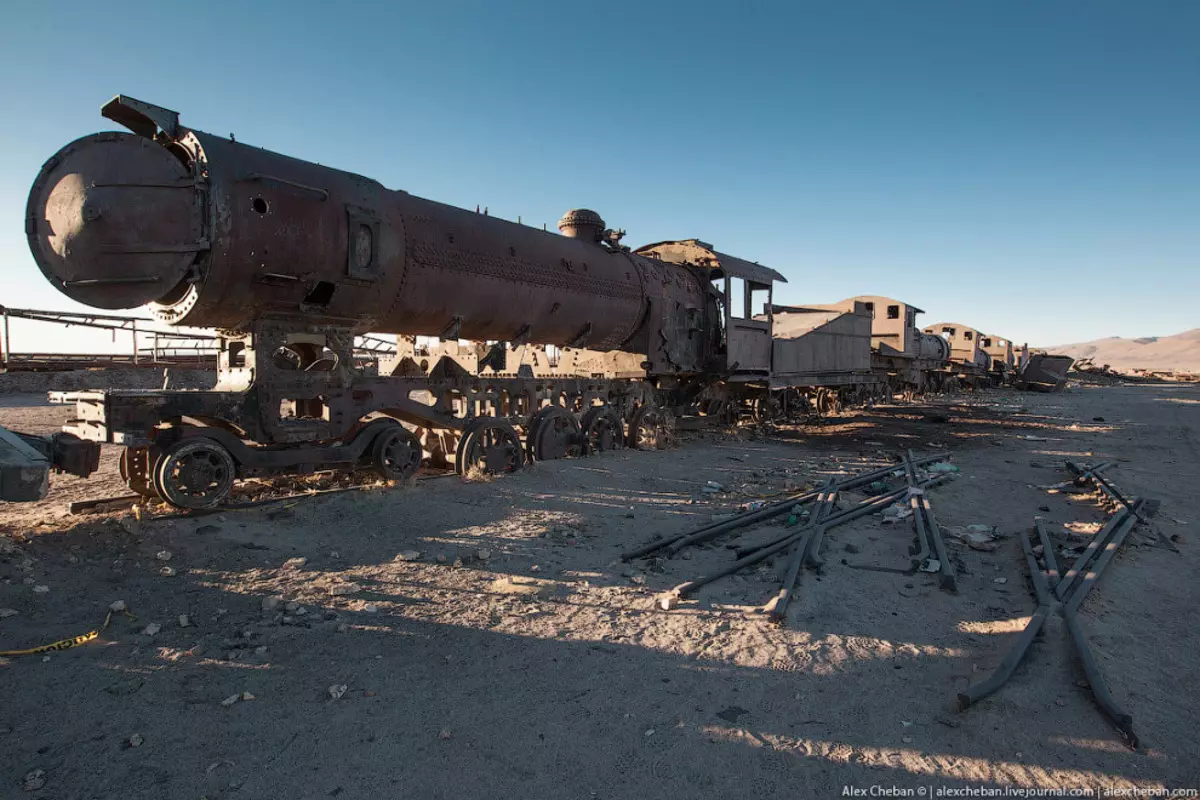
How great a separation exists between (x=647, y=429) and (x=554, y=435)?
2598 millimetres

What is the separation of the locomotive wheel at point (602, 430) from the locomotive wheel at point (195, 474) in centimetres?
523

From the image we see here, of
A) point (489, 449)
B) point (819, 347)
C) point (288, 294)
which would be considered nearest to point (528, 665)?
point (288, 294)

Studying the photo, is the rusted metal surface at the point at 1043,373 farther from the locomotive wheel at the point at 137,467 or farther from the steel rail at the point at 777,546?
the locomotive wheel at the point at 137,467

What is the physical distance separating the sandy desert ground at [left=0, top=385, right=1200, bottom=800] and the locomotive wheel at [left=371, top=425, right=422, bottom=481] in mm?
748

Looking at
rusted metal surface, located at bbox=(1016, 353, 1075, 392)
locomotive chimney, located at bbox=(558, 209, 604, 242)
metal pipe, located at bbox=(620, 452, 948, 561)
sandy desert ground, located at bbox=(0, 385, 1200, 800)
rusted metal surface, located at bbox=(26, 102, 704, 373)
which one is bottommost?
sandy desert ground, located at bbox=(0, 385, 1200, 800)

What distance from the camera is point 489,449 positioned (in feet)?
26.8

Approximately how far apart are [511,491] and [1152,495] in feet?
26.5

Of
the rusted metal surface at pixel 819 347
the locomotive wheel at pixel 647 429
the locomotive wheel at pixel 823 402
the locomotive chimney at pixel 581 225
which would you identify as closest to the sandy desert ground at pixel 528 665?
the locomotive wheel at pixel 647 429

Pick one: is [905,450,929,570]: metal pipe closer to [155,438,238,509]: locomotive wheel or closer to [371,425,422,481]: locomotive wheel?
[371,425,422,481]: locomotive wheel

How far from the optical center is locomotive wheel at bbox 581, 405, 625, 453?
10102 millimetres

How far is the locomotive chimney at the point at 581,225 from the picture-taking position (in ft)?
34.4

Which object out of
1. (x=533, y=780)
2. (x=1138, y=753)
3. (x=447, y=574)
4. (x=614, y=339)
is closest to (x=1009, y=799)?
(x=1138, y=753)

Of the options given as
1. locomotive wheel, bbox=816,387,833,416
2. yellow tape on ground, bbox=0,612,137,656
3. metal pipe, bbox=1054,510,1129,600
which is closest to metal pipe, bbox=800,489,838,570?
metal pipe, bbox=1054,510,1129,600

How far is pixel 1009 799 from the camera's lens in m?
2.43
